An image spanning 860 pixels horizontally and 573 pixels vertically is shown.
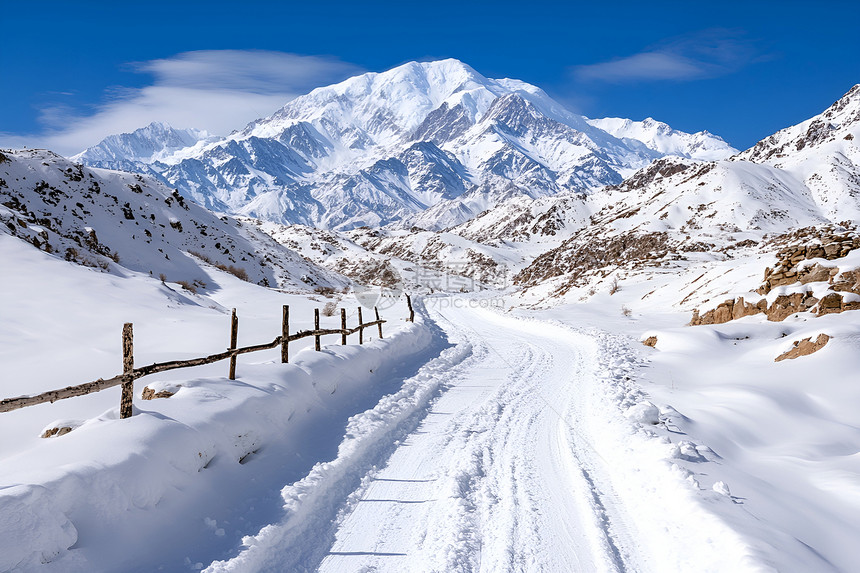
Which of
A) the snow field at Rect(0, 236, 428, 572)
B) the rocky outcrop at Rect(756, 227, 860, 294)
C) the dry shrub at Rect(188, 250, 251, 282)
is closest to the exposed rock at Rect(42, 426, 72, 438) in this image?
the snow field at Rect(0, 236, 428, 572)

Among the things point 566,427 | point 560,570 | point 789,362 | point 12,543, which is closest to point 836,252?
point 789,362

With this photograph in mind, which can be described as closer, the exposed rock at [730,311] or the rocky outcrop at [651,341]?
the rocky outcrop at [651,341]

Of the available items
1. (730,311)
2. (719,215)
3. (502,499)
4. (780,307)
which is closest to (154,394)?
(502,499)

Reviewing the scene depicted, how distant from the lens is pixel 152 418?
20.8 ft

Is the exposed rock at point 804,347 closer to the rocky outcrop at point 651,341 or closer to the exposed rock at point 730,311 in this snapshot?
the rocky outcrop at point 651,341

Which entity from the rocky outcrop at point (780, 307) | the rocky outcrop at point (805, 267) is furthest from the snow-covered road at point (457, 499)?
the rocky outcrop at point (805, 267)

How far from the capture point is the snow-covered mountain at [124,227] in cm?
3074

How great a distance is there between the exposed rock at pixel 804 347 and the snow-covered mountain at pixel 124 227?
31041 mm

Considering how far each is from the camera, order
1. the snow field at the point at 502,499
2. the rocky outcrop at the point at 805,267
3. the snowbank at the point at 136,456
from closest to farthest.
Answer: the snowbank at the point at 136,456 → the snow field at the point at 502,499 → the rocky outcrop at the point at 805,267

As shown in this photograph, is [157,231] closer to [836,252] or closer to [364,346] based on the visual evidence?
[364,346]

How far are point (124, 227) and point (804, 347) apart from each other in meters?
49.3

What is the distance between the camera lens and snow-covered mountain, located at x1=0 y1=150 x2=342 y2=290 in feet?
101

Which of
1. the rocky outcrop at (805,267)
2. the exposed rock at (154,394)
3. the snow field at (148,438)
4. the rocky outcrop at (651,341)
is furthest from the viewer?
the rocky outcrop at (651,341)

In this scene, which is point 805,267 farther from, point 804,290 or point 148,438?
point 148,438
